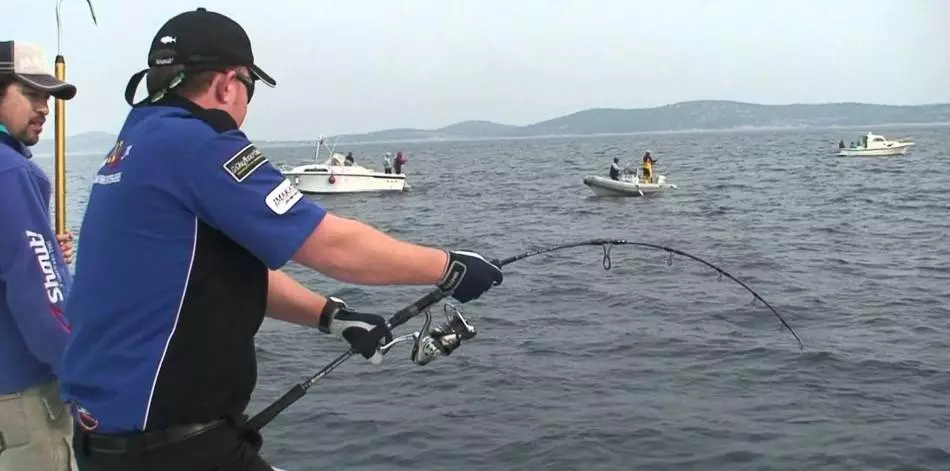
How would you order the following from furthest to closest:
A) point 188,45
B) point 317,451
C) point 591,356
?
1. point 591,356
2. point 317,451
3. point 188,45

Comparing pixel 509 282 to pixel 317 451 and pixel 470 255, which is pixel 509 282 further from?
A: pixel 470 255

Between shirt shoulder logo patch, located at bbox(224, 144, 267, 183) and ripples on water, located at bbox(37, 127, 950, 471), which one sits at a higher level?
shirt shoulder logo patch, located at bbox(224, 144, 267, 183)

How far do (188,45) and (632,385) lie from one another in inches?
336

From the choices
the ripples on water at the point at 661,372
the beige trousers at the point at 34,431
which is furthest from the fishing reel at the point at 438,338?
the ripples on water at the point at 661,372

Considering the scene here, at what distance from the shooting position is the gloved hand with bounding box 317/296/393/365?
122 inches

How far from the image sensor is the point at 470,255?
9.14 feet

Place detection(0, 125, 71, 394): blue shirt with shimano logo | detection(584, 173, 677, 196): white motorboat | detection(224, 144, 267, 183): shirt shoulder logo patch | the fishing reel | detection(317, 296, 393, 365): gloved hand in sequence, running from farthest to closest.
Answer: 1. detection(584, 173, 677, 196): white motorboat
2. the fishing reel
3. detection(0, 125, 71, 394): blue shirt with shimano logo
4. detection(317, 296, 393, 365): gloved hand
5. detection(224, 144, 267, 183): shirt shoulder logo patch

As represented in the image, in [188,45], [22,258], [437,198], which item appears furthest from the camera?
[437,198]

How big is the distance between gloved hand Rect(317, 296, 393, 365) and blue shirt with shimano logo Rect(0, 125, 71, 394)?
0.93 m

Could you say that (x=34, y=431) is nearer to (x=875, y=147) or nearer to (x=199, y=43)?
(x=199, y=43)

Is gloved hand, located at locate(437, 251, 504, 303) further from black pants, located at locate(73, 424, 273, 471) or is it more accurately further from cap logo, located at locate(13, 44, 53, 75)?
cap logo, located at locate(13, 44, 53, 75)

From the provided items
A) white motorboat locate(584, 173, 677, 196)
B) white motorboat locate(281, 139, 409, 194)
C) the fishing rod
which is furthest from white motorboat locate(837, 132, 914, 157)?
the fishing rod

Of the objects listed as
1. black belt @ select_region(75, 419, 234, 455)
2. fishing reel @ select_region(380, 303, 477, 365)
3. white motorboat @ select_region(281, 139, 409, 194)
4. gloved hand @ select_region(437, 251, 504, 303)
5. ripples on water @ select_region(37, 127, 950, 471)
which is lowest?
ripples on water @ select_region(37, 127, 950, 471)

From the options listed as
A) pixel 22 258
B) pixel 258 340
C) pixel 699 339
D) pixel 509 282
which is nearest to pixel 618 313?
pixel 699 339
